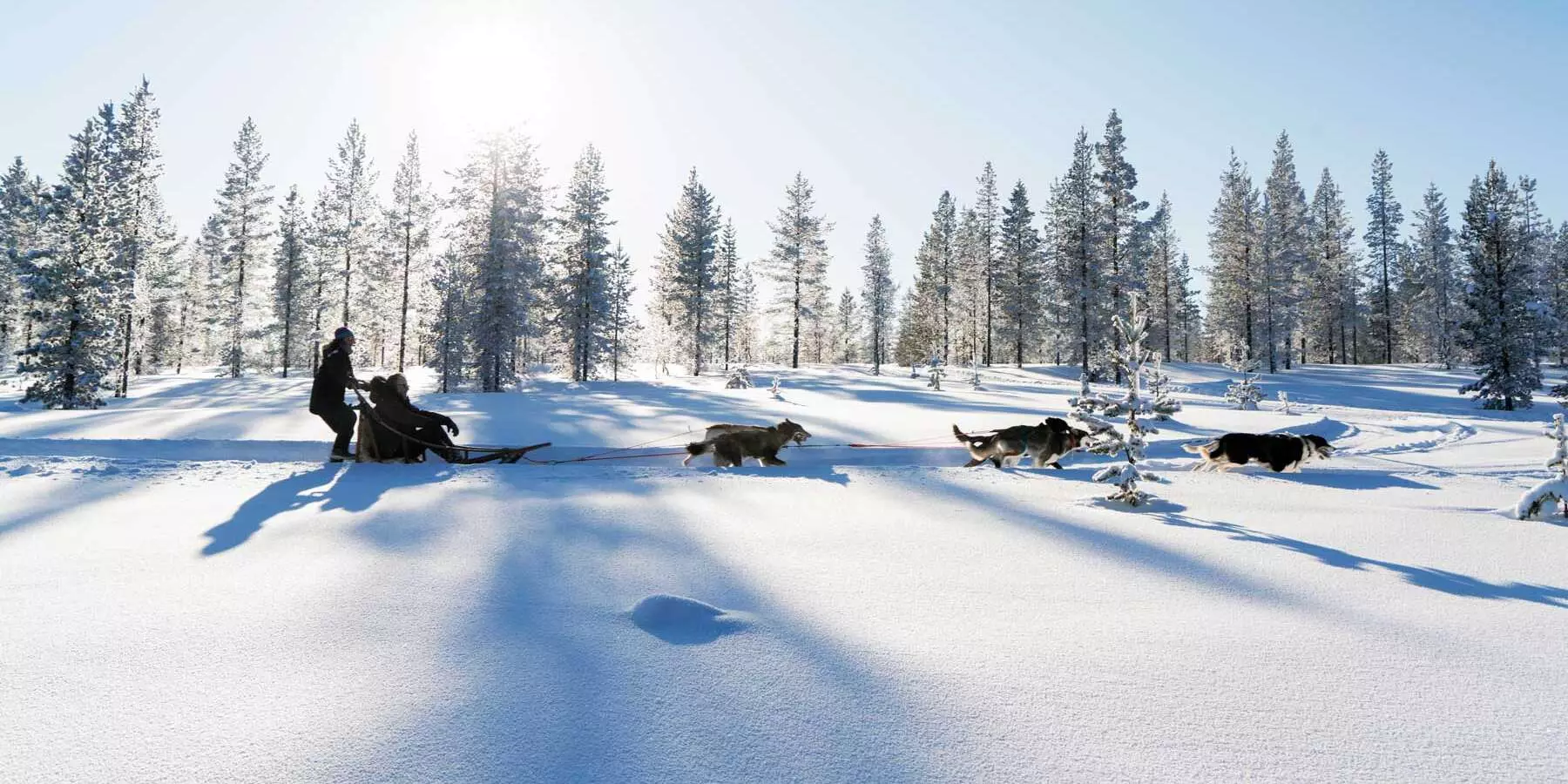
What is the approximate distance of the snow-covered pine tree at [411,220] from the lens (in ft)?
142

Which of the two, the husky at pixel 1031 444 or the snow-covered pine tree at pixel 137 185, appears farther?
the snow-covered pine tree at pixel 137 185

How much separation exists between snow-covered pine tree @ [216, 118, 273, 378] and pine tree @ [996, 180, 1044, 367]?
4935 centimetres

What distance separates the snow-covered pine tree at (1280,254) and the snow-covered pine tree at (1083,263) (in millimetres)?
13664

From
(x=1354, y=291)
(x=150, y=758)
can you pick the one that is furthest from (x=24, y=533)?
(x=1354, y=291)

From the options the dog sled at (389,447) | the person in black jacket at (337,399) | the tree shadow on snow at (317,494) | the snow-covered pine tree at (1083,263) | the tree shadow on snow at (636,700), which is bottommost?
the tree shadow on snow at (636,700)

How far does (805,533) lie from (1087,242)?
123ft

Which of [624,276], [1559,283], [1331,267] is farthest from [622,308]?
[1559,283]

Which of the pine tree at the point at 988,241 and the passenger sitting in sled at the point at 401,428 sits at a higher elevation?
the pine tree at the point at 988,241

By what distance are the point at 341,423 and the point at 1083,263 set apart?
123 feet

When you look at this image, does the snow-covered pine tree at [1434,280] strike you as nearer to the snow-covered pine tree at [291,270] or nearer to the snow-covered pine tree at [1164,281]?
the snow-covered pine tree at [1164,281]

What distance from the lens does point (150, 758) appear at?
→ 6.25 feet

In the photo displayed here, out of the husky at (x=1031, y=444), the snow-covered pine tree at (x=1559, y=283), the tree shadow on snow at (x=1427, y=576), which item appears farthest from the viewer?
the snow-covered pine tree at (x=1559, y=283)

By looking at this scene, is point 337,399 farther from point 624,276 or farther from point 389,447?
point 624,276

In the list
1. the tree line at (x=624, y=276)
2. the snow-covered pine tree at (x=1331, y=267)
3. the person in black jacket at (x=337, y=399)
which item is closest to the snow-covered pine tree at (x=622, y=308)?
the tree line at (x=624, y=276)
